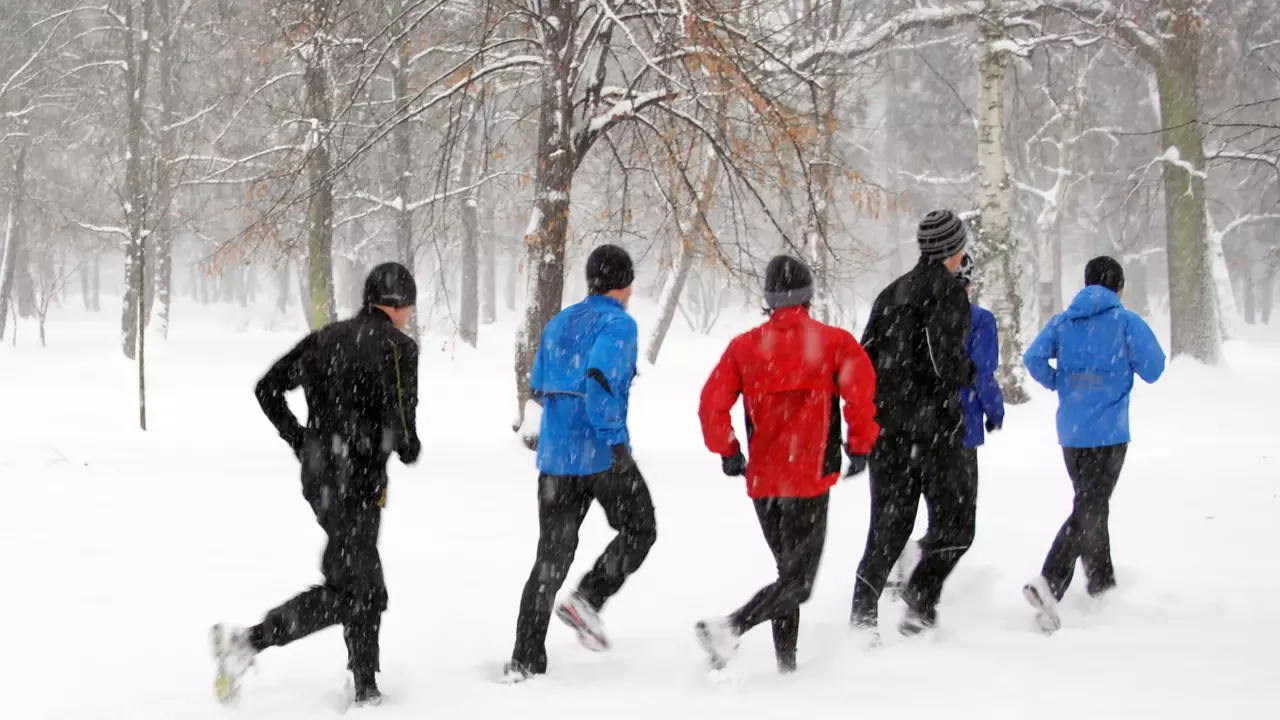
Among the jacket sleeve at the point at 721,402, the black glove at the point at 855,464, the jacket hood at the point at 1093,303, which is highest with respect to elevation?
the jacket hood at the point at 1093,303

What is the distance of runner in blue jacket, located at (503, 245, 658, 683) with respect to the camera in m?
4.71

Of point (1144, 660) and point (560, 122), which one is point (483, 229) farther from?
point (1144, 660)

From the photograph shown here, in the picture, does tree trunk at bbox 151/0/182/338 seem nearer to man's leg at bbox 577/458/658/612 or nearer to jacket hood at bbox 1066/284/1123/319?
man's leg at bbox 577/458/658/612

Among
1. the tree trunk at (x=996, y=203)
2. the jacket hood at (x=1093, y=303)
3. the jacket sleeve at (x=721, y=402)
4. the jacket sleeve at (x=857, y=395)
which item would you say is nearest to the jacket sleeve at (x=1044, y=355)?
the jacket hood at (x=1093, y=303)

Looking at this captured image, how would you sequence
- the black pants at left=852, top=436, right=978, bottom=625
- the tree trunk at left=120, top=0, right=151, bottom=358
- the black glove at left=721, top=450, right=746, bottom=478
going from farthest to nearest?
the tree trunk at left=120, top=0, right=151, bottom=358
the black pants at left=852, top=436, right=978, bottom=625
the black glove at left=721, top=450, right=746, bottom=478

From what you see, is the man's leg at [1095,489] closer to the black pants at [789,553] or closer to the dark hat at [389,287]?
the black pants at [789,553]

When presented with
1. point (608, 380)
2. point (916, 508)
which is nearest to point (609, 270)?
point (608, 380)

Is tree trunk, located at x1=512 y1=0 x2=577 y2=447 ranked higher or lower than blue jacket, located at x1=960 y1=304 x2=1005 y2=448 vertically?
higher

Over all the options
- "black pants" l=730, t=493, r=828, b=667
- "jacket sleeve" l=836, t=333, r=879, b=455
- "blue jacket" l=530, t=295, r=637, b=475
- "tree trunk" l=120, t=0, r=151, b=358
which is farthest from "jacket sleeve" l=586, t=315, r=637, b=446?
"tree trunk" l=120, t=0, r=151, b=358

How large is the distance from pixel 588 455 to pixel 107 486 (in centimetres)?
697

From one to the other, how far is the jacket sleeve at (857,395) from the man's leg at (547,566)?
1.14 meters

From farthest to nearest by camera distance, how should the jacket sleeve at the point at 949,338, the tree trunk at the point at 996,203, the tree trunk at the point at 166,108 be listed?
the tree trunk at the point at 166,108
the tree trunk at the point at 996,203
the jacket sleeve at the point at 949,338

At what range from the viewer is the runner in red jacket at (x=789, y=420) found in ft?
15.0

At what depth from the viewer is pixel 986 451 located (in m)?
12.0
